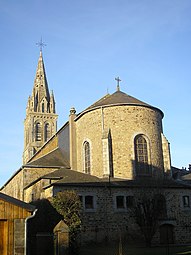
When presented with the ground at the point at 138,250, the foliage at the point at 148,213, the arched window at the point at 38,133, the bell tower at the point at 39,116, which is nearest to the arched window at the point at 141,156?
the foliage at the point at 148,213

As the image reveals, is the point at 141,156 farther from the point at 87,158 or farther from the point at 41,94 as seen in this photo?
the point at 41,94

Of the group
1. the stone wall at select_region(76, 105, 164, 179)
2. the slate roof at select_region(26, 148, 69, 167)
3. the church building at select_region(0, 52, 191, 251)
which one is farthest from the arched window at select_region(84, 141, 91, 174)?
the slate roof at select_region(26, 148, 69, 167)

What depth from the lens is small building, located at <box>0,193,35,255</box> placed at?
1173 centimetres

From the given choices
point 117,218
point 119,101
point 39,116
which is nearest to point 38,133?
point 39,116

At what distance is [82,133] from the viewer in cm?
3028

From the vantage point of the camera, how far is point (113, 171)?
2730 centimetres

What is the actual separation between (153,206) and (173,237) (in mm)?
4200

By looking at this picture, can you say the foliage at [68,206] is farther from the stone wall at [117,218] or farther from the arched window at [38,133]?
the arched window at [38,133]

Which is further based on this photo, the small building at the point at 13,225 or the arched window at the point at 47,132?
the arched window at the point at 47,132

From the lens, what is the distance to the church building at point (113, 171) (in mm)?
23734

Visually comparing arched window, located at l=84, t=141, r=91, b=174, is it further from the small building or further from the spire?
the spire

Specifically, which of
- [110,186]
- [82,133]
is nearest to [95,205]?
[110,186]

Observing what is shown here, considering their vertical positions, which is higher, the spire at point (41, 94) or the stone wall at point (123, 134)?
the spire at point (41, 94)

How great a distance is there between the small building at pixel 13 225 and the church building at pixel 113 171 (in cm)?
1083
